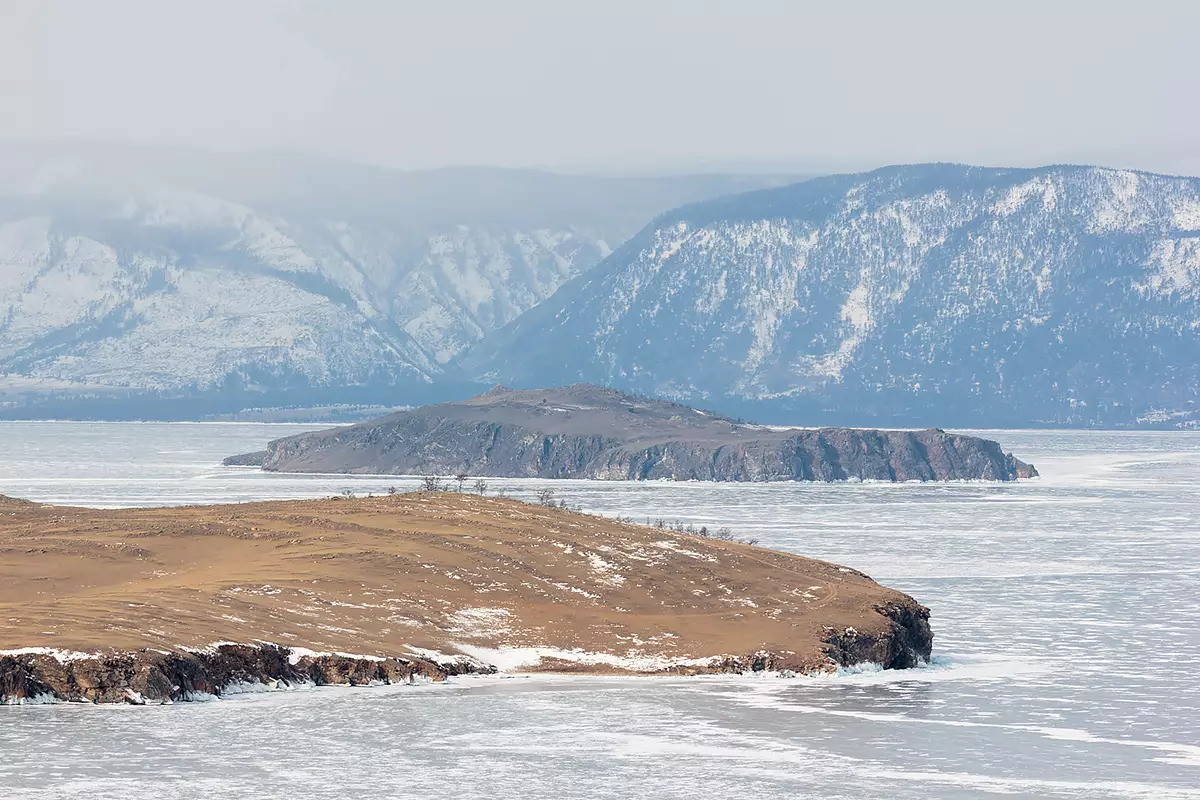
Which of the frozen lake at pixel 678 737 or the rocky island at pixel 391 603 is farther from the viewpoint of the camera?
the rocky island at pixel 391 603

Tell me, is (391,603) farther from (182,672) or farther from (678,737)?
(678,737)

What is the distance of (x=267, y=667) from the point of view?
80.3 meters

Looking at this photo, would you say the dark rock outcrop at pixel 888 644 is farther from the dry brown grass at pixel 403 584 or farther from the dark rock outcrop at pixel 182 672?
the dark rock outcrop at pixel 182 672

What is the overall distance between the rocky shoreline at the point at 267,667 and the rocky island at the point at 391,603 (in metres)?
0.08

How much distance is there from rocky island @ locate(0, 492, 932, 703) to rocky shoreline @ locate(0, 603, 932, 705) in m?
0.08

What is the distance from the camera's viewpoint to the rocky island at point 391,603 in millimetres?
78188

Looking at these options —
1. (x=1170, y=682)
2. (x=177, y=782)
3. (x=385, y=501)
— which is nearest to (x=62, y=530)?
(x=385, y=501)

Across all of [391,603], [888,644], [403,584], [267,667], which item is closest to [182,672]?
[267,667]

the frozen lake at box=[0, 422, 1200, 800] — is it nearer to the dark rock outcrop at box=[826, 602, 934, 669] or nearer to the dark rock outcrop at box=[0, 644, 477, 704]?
the dark rock outcrop at box=[0, 644, 477, 704]

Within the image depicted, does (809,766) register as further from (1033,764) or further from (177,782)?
(177,782)

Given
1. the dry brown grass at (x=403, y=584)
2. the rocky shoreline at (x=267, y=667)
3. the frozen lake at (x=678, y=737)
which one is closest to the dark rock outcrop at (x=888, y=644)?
the rocky shoreline at (x=267, y=667)

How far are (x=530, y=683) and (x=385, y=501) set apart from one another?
40.0 m

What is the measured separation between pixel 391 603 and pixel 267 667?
42.9 feet

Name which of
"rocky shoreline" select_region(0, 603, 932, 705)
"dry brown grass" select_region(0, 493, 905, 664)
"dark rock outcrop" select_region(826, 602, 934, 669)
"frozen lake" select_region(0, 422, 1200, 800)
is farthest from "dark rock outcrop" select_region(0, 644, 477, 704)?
"dark rock outcrop" select_region(826, 602, 934, 669)
